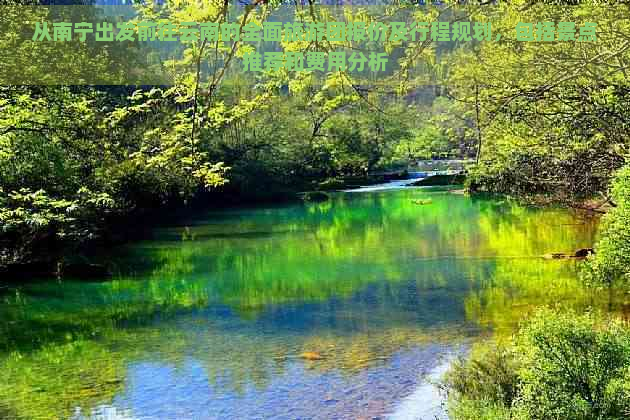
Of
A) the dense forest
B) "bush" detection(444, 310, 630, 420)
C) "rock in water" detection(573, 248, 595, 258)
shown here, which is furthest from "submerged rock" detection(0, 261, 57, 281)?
"bush" detection(444, 310, 630, 420)

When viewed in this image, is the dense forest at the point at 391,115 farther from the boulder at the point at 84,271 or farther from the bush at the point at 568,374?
the boulder at the point at 84,271

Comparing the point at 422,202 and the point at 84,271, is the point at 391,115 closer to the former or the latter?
the point at 84,271

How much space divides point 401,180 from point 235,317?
144 feet

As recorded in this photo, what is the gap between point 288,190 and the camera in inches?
1842

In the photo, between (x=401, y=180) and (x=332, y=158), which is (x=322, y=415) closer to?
(x=332, y=158)

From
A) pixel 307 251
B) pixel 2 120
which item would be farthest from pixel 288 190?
pixel 2 120

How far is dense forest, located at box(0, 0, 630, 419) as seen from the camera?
642 cm

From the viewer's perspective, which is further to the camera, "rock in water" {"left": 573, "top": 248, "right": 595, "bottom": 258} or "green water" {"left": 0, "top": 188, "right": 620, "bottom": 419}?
"rock in water" {"left": 573, "top": 248, "right": 595, "bottom": 258}

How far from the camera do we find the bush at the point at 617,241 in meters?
10.6

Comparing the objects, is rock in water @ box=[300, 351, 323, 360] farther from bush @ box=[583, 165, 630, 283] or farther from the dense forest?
bush @ box=[583, 165, 630, 283]

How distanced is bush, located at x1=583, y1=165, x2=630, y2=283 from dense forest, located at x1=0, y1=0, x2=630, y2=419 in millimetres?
32

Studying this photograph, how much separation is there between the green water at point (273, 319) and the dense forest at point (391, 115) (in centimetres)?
186

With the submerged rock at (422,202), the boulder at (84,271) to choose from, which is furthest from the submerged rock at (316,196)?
the boulder at (84,271)

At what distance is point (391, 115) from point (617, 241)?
12.3m
